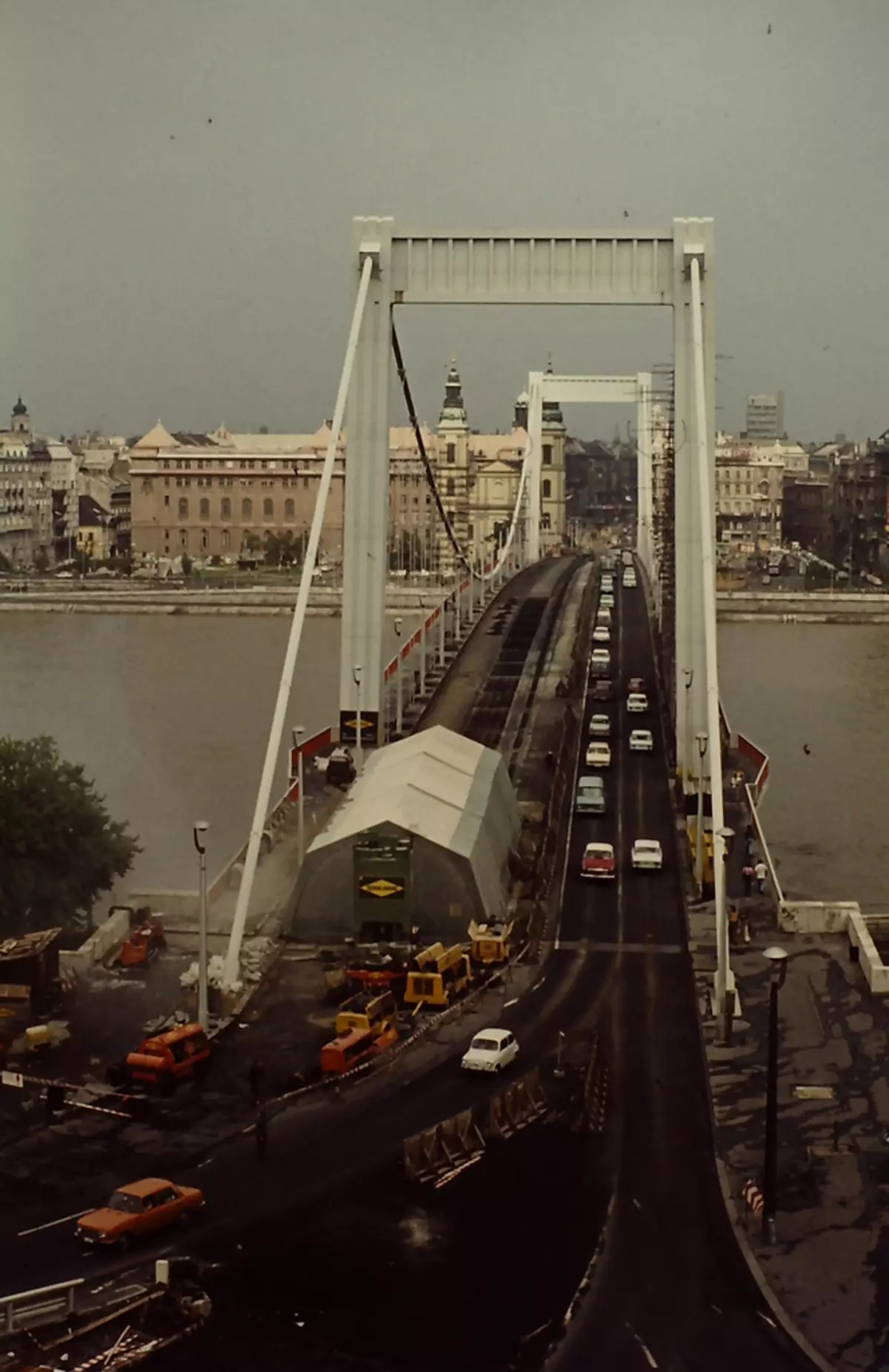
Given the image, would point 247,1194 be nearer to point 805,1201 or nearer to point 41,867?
point 805,1201

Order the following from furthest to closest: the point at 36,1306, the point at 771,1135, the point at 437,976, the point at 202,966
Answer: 1. the point at 437,976
2. the point at 202,966
3. the point at 771,1135
4. the point at 36,1306

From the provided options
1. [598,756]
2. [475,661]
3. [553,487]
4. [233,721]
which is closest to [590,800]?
[598,756]

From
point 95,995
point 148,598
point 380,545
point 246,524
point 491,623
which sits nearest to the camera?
point 95,995

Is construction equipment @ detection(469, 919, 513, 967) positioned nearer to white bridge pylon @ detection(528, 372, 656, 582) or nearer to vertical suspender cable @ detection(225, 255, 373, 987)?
vertical suspender cable @ detection(225, 255, 373, 987)

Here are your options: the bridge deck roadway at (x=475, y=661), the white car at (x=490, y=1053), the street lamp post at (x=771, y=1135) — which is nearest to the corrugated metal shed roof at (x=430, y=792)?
the white car at (x=490, y=1053)

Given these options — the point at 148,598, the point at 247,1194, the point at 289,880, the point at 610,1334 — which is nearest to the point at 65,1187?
the point at 247,1194

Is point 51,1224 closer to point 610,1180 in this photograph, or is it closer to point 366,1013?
point 610,1180

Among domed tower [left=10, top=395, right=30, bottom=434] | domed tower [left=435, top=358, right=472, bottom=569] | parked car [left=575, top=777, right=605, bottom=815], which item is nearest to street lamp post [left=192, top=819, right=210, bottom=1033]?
parked car [left=575, top=777, right=605, bottom=815]
